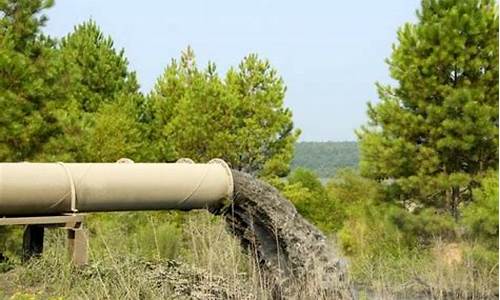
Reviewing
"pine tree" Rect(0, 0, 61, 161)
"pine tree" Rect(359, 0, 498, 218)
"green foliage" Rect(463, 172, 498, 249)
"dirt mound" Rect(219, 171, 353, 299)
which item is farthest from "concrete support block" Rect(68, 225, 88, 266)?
"pine tree" Rect(359, 0, 498, 218)

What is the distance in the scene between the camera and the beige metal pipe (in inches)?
256

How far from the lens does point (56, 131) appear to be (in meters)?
10.1

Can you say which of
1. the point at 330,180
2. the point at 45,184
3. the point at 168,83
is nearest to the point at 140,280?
the point at 45,184

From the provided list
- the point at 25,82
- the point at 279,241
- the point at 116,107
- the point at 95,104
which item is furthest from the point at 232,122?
the point at 279,241

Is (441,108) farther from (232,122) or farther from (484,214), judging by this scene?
(232,122)

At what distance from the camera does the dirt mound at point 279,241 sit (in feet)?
→ 24.0

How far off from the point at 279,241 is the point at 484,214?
12.3ft

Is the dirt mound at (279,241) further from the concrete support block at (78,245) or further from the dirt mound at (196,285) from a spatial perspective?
the concrete support block at (78,245)

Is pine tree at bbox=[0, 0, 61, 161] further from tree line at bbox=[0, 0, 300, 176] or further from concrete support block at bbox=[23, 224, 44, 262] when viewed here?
concrete support block at bbox=[23, 224, 44, 262]

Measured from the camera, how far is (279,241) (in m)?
7.51

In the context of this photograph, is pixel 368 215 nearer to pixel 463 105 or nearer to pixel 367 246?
pixel 367 246

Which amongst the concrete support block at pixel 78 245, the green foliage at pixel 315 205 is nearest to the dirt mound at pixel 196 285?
the concrete support block at pixel 78 245

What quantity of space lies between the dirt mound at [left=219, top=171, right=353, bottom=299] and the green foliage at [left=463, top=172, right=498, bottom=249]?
328 centimetres

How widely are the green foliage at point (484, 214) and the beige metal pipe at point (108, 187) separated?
13.4ft
